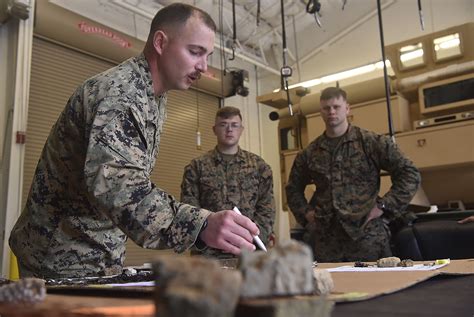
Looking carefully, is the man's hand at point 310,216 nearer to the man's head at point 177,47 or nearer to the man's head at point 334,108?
the man's head at point 334,108

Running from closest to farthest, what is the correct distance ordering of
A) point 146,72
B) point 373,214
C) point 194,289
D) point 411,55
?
point 194,289 < point 146,72 < point 373,214 < point 411,55

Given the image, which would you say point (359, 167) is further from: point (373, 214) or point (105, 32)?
point (105, 32)

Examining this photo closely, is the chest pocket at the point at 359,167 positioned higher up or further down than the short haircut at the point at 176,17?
further down

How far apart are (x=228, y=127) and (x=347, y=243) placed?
2.94ft

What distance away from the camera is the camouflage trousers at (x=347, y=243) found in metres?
2.19

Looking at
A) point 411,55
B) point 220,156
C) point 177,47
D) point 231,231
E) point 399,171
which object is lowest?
point 231,231

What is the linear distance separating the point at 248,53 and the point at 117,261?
430 cm

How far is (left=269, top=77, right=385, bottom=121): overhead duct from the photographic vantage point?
11.5ft

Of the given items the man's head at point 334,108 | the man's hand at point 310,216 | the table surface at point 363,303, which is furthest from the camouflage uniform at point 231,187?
the table surface at point 363,303

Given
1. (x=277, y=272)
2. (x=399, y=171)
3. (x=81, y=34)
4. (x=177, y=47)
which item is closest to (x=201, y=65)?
(x=177, y=47)

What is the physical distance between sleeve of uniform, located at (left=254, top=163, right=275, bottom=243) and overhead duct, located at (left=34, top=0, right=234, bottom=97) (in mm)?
1686

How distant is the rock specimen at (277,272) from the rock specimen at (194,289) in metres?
0.02

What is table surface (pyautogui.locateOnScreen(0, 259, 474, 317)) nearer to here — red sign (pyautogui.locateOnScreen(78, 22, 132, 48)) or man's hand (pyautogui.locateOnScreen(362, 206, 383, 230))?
man's hand (pyautogui.locateOnScreen(362, 206, 383, 230))

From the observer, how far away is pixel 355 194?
2.29 meters
